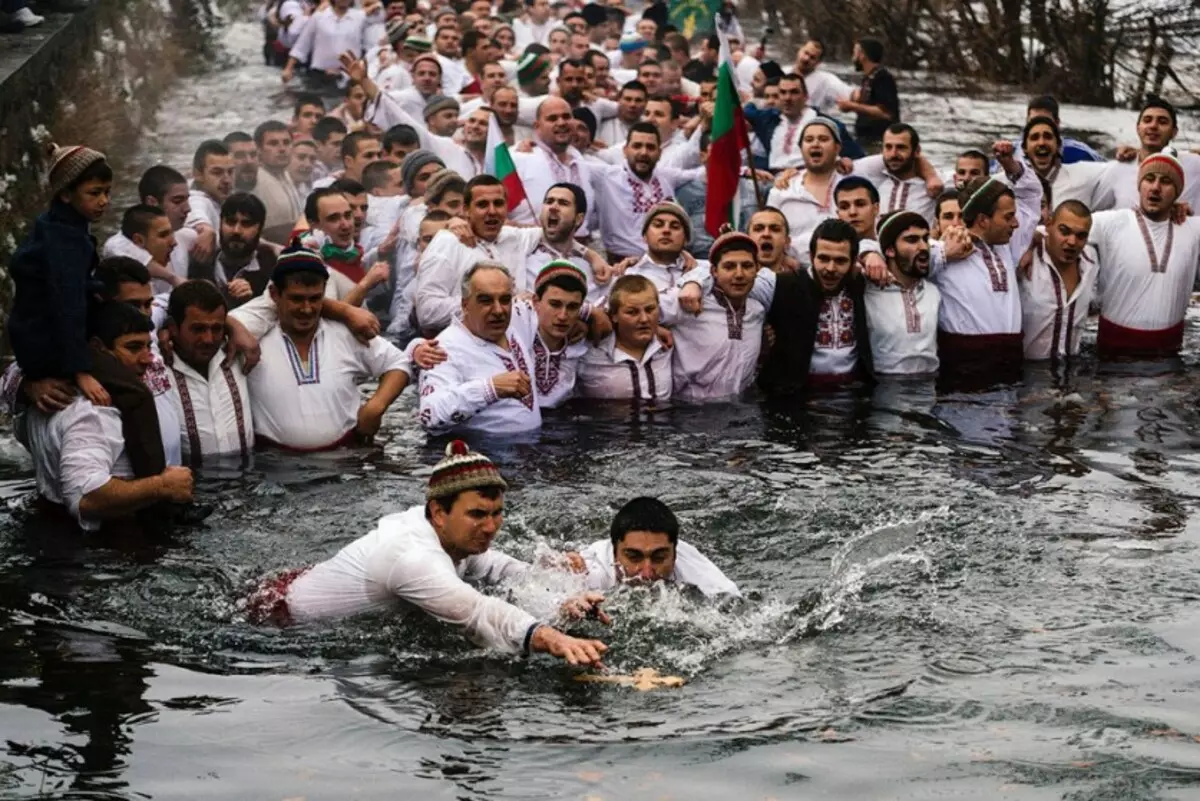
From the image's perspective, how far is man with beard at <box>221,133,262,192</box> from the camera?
51.3 feet

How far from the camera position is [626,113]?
18906mm

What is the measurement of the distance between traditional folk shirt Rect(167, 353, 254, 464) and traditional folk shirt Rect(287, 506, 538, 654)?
8.45 ft

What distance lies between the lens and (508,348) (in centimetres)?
1177

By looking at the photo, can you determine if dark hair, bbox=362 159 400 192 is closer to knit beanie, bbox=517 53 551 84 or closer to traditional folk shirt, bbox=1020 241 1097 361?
knit beanie, bbox=517 53 551 84

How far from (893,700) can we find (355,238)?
7155 mm

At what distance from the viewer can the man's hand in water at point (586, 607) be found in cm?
768

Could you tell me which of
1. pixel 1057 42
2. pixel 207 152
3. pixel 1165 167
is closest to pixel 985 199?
pixel 1165 167

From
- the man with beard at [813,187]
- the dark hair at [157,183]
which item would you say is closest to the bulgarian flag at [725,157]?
the man with beard at [813,187]

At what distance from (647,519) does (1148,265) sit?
6.79m

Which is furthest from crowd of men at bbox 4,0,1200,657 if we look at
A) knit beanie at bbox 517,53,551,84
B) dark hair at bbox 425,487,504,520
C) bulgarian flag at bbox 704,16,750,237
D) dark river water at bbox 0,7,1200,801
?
dark hair at bbox 425,487,504,520

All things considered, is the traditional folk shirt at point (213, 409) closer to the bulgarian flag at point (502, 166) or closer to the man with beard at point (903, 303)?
the man with beard at point (903, 303)

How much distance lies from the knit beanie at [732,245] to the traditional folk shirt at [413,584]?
4.41m

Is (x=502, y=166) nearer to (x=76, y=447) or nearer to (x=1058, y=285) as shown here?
(x=1058, y=285)

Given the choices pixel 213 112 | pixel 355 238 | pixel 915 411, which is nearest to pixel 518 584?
pixel 915 411
